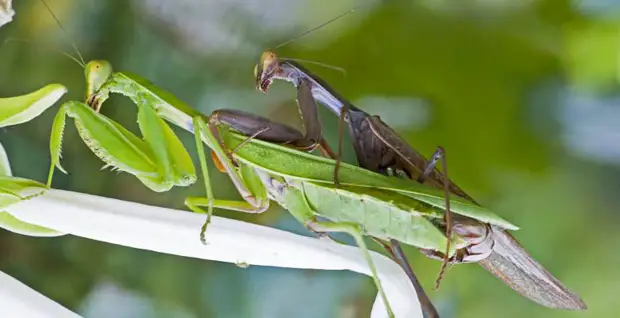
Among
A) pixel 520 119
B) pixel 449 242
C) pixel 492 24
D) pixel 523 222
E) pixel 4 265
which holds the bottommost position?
pixel 4 265

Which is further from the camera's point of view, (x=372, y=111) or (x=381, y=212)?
(x=372, y=111)

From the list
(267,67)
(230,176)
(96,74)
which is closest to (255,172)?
(230,176)

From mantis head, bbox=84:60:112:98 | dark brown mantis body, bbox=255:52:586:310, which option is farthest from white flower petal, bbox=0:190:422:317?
mantis head, bbox=84:60:112:98

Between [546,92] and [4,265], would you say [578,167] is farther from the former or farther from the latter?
[4,265]

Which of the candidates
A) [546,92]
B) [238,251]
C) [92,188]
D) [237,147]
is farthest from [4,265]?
[546,92]

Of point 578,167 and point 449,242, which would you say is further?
point 578,167

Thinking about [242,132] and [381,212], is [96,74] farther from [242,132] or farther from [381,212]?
[381,212]

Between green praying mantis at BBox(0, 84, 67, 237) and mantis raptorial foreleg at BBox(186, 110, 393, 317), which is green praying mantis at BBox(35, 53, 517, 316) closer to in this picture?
mantis raptorial foreleg at BBox(186, 110, 393, 317)
